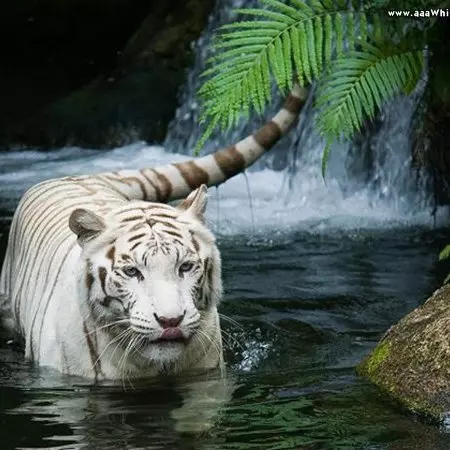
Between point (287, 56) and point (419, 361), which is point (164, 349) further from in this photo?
point (287, 56)

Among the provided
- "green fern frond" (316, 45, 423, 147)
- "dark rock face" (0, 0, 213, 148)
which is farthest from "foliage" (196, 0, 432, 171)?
"dark rock face" (0, 0, 213, 148)

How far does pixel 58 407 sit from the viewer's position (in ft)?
17.6

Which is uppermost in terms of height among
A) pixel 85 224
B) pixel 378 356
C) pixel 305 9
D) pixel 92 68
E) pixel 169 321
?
pixel 92 68

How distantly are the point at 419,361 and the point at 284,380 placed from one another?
0.81 metres

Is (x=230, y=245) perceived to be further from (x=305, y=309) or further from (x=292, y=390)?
(x=292, y=390)

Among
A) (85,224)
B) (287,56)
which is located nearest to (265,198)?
(287,56)

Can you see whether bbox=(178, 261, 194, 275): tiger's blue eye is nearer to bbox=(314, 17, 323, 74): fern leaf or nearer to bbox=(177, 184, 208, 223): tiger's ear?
bbox=(177, 184, 208, 223): tiger's ear

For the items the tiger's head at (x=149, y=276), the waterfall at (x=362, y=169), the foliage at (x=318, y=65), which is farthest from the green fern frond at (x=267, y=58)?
the waterfall at (x=362, y=169)

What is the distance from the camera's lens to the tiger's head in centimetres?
519

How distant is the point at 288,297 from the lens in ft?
24.6

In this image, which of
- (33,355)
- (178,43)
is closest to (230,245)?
(33,355)

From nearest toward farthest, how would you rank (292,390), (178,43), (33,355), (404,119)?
(292,390) → (33,355) → (404,119) → (178,43)

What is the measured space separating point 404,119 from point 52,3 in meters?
5.71

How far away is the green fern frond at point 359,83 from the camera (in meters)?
6.47
